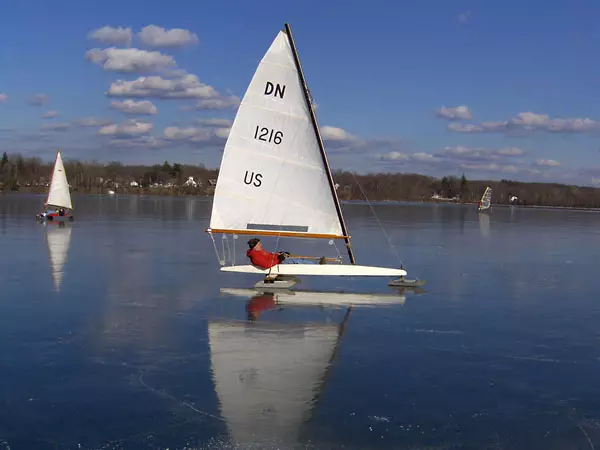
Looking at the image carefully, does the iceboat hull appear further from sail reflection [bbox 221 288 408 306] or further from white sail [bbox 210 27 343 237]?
white sail [bbox 210 27 343 237]

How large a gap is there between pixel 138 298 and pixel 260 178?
7.29 meters

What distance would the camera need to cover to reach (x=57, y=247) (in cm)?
4388

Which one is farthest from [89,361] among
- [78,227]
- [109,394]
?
[78,227]

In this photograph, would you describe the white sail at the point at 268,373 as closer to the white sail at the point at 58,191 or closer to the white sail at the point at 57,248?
the white sail at the point at 57,248

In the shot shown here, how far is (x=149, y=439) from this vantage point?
476 inches

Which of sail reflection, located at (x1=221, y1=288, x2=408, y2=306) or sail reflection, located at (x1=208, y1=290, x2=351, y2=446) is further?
sail reflection, located at (x1=221, y1=288, x2=408, y2=306)

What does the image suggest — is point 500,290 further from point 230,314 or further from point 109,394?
point 109,394

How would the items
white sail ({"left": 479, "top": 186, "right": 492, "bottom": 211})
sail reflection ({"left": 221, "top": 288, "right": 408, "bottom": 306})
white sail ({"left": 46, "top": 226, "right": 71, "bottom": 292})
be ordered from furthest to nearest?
1. white sail ({"left": 479, "top": 186, "right": 492, "bottom": 211})
2. white sail ({"left": 46, "top": 226, "right": 71, "bottom": 292})
3. sail reflection ({"left": 221, "top": 288, "right": 408, "bottom": 306})

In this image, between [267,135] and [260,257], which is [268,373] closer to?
[260,257]

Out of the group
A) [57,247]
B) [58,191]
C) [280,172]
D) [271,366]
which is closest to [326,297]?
[280,172]

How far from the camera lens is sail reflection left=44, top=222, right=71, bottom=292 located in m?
31.8

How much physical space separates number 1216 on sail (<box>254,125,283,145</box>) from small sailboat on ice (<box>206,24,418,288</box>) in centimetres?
4

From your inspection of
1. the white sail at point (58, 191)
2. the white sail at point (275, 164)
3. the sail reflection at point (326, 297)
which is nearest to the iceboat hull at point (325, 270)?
the sail reflection at point (326, 297)

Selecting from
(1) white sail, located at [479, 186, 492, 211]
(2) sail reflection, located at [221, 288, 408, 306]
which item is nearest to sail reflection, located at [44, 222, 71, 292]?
(2) sail reflection, located at [221, 288, 408, 306]
